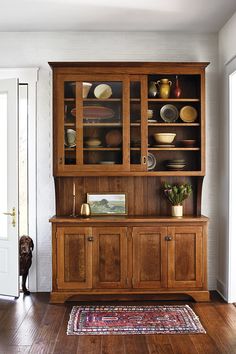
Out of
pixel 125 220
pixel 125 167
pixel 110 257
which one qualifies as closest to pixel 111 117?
pixel 125 167

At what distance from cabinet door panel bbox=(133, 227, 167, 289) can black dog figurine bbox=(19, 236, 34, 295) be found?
1.14 meters

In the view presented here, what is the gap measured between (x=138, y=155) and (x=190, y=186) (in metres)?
0.68

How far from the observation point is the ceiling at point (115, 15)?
4.33 m

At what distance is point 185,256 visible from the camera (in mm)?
4746

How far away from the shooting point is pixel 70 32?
517cm

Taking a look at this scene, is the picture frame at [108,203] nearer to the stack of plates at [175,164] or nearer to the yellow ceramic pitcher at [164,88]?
the stack of plates at [175,164]

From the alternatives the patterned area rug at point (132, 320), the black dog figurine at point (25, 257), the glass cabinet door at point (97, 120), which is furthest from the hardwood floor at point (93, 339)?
the glass cabinet door at point (97, 120)

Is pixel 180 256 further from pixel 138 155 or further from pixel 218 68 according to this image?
pixel 218 68

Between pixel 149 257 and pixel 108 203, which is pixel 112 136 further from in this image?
pixel 149 257

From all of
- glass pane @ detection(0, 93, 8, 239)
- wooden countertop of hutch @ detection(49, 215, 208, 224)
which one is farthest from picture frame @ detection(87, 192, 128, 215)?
glass pane @ detection(0, 93, 8, 239)

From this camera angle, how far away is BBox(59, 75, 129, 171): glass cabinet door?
4.83 metres

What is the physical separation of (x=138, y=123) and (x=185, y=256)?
4.65 ft

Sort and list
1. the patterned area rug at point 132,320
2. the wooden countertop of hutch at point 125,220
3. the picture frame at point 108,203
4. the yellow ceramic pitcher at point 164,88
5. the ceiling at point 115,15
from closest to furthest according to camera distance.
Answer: the patterned area rug at point 132,320
the ceiling at point 115,15
the wooden countertop of hutch at point 125,220
the yellow ceramic pitcher at point 164,88
the picture frame at point 108,203

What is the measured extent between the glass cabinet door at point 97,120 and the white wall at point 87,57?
0.41 m
